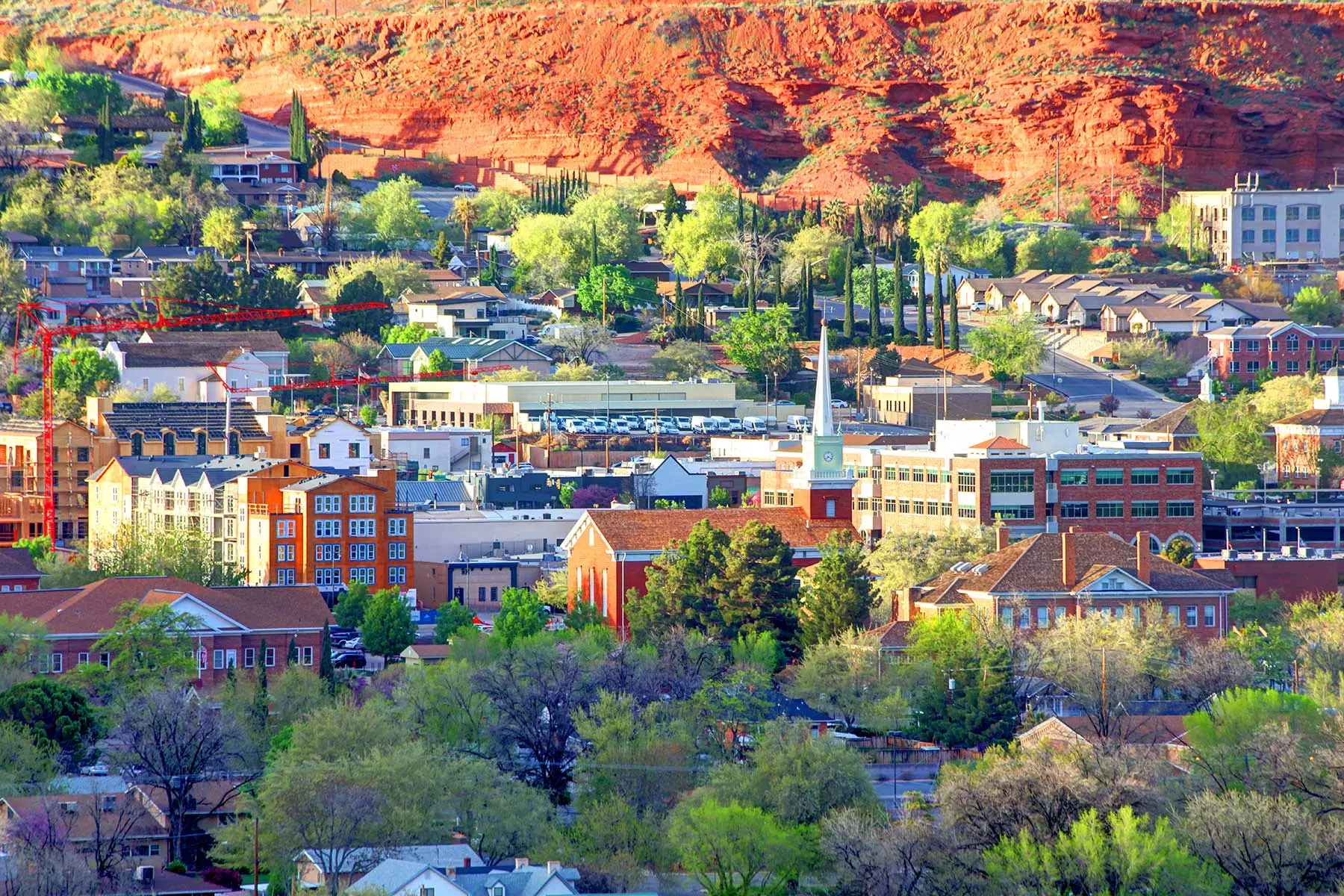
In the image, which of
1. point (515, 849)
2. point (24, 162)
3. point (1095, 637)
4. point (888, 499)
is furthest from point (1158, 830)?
point (24, 162)

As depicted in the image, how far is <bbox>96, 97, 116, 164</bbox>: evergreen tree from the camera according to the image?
179m

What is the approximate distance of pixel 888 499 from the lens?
104m

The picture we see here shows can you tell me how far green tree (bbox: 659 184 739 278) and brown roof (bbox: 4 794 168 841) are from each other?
10673 cm

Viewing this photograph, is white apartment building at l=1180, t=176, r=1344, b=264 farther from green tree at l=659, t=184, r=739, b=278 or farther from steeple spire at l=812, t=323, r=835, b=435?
steeple spire at l=812, t=323, r=835, b=435

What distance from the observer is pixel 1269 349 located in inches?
6112

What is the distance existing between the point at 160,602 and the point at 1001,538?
26183 millimetres

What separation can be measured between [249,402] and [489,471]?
49.2 feet

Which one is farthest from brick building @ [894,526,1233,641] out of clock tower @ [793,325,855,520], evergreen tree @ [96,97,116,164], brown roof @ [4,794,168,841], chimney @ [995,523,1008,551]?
evergreen tree @ [96,97,116,164]

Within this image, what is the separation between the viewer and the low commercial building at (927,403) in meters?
136

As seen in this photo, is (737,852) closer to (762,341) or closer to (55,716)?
(55,716)

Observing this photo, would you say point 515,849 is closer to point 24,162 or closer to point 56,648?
point 56,648

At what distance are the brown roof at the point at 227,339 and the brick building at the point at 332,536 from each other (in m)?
41.1

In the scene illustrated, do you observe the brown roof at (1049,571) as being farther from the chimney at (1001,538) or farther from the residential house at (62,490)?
the residential house at (62,490)

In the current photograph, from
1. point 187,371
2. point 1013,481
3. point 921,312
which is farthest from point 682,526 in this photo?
point 921,312
